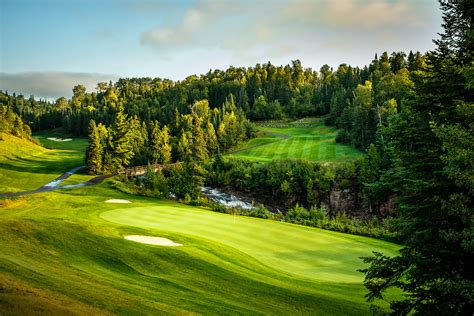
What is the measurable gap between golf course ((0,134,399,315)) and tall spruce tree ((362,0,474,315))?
3069 mm

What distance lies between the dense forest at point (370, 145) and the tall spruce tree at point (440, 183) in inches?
1.3

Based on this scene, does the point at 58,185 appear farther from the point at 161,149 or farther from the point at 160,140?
the point at 160,140

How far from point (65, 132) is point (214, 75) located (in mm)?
66847

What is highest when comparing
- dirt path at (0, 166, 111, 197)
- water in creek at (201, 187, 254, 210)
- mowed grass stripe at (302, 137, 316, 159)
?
mowed grass stripe at (302, 137, 316, 159)

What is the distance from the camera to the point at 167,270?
40.8 feet

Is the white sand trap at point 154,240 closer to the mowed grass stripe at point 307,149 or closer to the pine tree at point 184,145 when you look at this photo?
the mowed grass stripe at point 307,149

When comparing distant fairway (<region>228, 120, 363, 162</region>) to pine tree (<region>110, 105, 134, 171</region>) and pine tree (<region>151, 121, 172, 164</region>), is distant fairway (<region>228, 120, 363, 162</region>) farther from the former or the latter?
pine tree (<region>110, 105, 134, 171</region>)

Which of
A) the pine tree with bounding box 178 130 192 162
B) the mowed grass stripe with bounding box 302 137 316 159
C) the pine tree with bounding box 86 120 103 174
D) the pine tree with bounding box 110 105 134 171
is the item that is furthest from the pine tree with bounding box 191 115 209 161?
the mowed grass stripe with bounding box 302 137 316 159

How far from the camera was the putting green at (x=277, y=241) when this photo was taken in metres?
17.6

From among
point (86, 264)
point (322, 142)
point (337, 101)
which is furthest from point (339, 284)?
point (337, 101)

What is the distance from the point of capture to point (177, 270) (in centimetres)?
1255

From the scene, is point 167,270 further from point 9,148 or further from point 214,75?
point 214,75

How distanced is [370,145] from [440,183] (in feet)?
138

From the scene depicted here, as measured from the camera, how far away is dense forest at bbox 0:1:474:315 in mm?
8484
